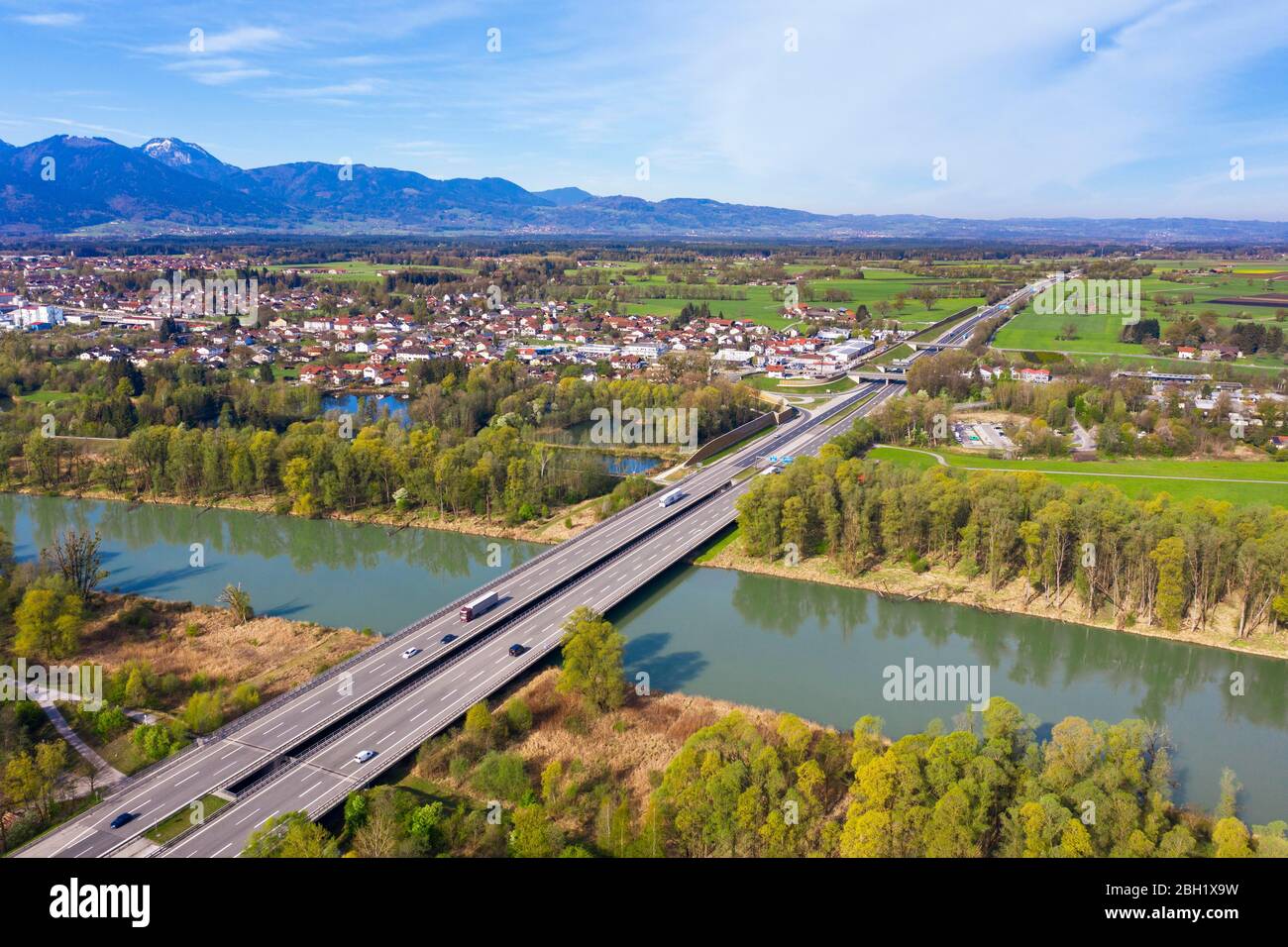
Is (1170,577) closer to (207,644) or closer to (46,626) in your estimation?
(207,644)

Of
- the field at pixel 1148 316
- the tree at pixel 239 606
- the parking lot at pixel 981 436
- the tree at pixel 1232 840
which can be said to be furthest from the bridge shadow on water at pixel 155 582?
the field at pixel 1148 316

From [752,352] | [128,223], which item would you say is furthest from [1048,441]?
[128,223]

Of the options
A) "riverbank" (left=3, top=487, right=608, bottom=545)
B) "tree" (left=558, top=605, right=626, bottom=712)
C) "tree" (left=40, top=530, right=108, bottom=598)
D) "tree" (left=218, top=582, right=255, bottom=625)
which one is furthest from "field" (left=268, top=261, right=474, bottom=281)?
"tree" (left=558, top=605, right=626, bottom=712)

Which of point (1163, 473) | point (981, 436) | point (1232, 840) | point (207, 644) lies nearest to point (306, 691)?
point (207, 644)

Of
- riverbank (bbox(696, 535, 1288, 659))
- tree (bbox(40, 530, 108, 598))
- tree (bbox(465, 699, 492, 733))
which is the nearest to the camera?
tree (bbox(465, 699, 492, 733))

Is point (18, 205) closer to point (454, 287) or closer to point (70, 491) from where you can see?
point (454, 287)

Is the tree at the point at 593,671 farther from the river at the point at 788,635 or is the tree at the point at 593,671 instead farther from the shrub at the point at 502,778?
the shrub at the point at 502,778

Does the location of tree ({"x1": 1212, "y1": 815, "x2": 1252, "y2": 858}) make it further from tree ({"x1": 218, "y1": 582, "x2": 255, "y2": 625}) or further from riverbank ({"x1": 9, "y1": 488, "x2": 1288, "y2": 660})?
tree ({"x1": 218, "y1": 582, "x2": 255, "y2": 625})
